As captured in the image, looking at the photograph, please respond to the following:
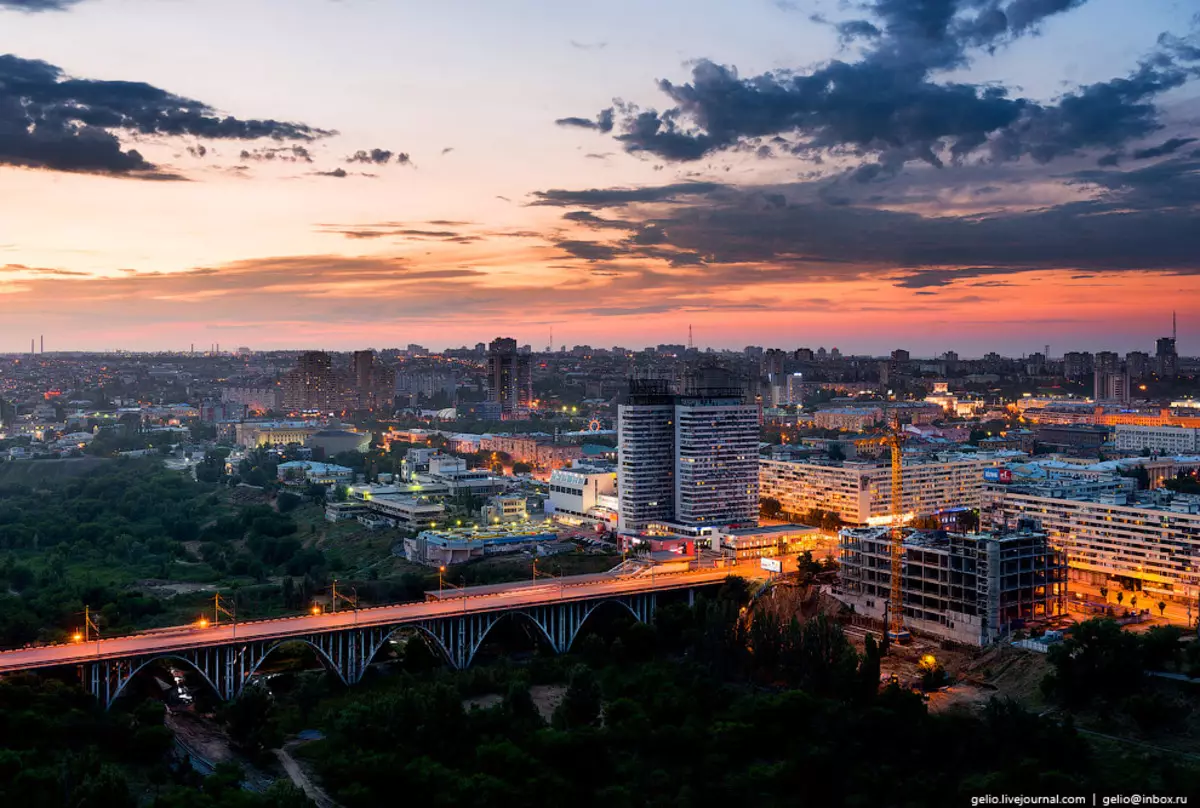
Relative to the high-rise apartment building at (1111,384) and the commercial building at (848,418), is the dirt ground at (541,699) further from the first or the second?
the high-rise apartment building at (1111,384)

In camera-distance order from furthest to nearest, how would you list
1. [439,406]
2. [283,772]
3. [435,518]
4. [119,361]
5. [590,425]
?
[119,361], [439,406], [590,425], [435,518], [283,772]

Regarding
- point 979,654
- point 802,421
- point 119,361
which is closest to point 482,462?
point 802,421

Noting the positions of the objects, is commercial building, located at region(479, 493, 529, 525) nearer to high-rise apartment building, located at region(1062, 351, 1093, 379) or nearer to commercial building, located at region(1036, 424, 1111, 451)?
commercial building, located at region(1036, 424, 1111, 451)

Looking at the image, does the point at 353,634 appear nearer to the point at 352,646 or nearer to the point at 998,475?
the point at 352,646

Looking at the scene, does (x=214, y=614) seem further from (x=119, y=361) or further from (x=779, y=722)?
(x=119, y=361)

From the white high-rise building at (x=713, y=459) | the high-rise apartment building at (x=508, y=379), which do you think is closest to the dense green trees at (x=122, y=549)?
the white high-rise building at (x=713, y=459)
